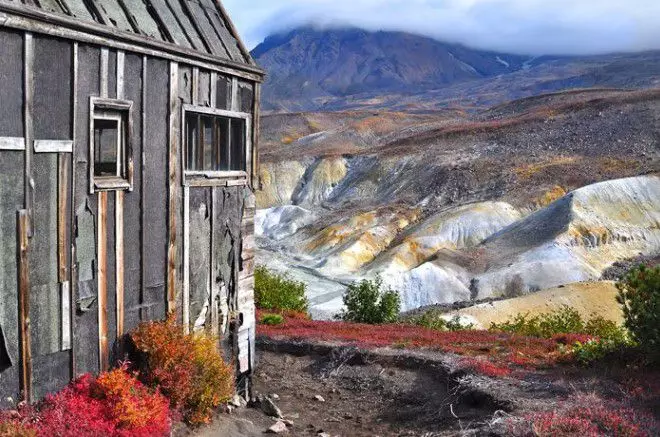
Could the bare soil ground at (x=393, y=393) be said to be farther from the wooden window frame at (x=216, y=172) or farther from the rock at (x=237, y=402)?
the wooden window frame at (x=216, y=172)

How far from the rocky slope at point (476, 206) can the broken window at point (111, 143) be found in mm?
25539

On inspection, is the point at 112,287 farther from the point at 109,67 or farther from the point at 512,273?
the point at 512,273

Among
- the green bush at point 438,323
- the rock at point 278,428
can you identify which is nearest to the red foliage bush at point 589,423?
the rock at point 278,428

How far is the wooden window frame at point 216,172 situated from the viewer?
11.1 metres

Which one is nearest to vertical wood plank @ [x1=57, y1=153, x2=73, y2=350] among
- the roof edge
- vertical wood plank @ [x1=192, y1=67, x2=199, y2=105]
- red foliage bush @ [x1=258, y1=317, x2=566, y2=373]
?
the roof edge

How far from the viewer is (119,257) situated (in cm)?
987

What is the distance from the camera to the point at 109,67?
9430 millimetres

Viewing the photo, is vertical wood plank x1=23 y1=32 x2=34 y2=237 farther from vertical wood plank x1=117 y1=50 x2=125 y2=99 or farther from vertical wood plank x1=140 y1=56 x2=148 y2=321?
vertical wood plank x1=140 y1=56 x2=148 y2=321

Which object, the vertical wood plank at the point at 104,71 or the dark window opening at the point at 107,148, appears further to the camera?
the dark window opening at the point at 107,148

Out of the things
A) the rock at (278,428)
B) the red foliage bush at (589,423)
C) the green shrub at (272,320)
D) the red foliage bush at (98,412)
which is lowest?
the green shrub at (272,320)

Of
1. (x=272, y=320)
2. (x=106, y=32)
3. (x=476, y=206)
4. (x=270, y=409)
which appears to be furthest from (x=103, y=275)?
(x=476, y=206)

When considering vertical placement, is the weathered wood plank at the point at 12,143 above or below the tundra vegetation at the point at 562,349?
above

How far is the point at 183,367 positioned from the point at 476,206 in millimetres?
44485

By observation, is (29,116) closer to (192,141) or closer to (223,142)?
(192,141)
